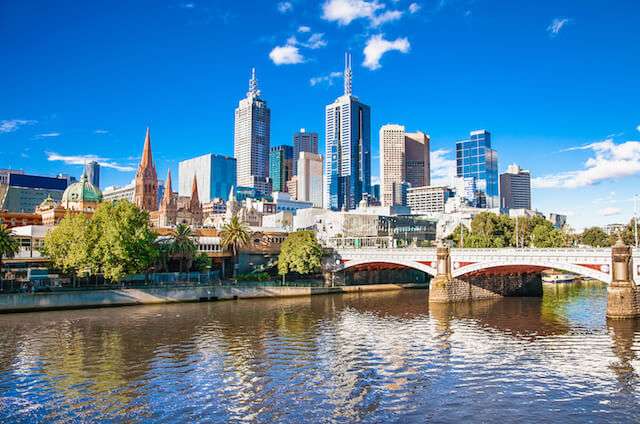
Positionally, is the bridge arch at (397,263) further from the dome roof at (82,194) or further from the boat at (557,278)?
the dome roof at (82,194)

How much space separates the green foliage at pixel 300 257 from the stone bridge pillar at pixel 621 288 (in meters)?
57.7

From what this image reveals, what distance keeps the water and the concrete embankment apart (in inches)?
132

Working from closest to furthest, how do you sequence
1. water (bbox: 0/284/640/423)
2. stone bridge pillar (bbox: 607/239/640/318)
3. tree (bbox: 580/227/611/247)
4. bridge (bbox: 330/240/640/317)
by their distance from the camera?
1. water (bbox: 0/284/640/423)
2. stone bridge pillar (bbox: 607/239/640/318)
3. bridge (bbox: 330/240/640/317)
4. tree (bbox: 580/227/611/247)

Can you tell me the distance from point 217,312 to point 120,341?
24.6 m

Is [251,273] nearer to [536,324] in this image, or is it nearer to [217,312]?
[217,312]

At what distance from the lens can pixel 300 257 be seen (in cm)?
11631

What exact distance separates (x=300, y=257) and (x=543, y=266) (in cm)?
4886

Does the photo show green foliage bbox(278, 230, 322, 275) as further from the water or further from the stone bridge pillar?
the stone bridge pillar

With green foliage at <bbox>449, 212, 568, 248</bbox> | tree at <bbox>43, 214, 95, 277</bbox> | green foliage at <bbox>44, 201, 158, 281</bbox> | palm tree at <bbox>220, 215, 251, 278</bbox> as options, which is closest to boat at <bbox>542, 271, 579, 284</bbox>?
green foliage at <bbox>449, 212, 568, 248</bbox>

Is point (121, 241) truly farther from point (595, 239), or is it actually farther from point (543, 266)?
point (595, 239)

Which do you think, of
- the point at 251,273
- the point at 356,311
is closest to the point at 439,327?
the point at 356,311

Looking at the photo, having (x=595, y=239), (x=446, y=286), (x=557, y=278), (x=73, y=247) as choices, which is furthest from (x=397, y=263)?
(x=595, y=239)

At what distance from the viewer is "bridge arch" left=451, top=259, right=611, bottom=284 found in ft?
256

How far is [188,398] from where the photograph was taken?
40031 mm
